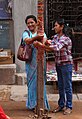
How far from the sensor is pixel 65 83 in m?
6.27

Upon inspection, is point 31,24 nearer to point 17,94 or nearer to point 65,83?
point 65,83

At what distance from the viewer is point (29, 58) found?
20.6 ft

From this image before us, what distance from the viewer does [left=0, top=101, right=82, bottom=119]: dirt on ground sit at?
20.6ft

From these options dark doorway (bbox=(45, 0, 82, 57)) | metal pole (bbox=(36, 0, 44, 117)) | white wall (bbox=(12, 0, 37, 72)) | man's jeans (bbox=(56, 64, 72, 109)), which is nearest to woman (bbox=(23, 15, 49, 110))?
man's jeans (bbox=(56, 64, 72, 109))

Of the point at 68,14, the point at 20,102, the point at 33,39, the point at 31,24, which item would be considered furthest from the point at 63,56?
the point at 68,14

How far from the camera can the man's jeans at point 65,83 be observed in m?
6.18

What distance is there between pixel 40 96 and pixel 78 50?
353 centimetres

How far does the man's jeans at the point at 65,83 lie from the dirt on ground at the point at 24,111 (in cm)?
22

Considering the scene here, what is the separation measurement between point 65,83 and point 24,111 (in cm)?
97

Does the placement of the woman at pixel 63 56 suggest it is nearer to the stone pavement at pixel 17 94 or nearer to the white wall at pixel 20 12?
the stone pavement at pixel 17 94

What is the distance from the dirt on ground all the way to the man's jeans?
224 millimetres

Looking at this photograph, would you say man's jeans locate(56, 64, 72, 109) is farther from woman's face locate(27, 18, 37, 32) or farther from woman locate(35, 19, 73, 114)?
woman's face locate(27, 18, 37, 32)

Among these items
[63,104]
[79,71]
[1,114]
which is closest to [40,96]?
[1,114]

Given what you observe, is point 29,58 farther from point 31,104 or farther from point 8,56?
point 8,56
